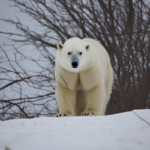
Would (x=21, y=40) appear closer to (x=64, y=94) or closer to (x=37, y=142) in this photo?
(x=64, y=94)

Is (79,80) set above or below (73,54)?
below

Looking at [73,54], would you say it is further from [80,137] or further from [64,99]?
[80,137]

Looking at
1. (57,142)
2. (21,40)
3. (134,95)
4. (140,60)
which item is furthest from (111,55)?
(57,142)

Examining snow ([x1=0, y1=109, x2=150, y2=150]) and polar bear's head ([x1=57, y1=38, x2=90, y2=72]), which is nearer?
A: snow ([x1=0, y1=109, x2=150, y2=150])

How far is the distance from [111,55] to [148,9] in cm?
161

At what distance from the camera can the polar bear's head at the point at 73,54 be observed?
9.74 ft

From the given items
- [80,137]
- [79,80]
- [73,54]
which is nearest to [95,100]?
[79,80]

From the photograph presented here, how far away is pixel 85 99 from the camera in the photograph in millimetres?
3783

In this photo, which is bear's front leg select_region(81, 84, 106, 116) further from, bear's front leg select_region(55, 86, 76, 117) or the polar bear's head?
the polar bear's head

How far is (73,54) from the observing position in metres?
3.05

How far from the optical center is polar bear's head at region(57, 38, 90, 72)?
117 inches

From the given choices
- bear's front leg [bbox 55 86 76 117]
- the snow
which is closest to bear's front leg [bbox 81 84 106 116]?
bear's front leg [bbox 55 86 76 117]

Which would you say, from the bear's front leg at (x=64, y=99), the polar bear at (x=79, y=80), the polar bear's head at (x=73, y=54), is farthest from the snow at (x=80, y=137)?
the bear's front leg at (x=64, y=99)

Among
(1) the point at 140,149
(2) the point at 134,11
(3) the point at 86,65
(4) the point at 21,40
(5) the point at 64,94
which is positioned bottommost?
(5) the point at 64,94
